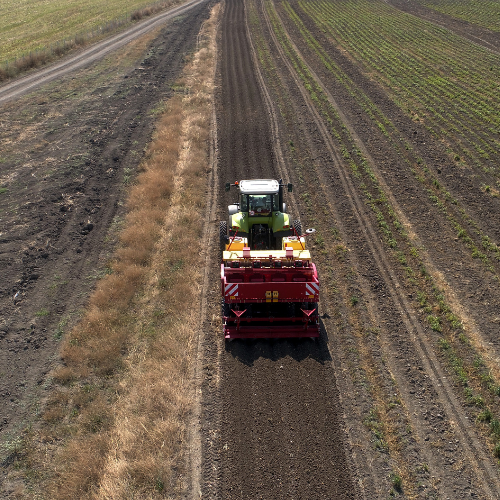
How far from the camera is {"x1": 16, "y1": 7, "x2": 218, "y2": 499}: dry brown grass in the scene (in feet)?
31.8

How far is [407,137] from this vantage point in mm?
26828

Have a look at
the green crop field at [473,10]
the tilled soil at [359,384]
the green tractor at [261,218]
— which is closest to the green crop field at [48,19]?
the green tractor at [261,218]

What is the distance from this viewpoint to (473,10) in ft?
199

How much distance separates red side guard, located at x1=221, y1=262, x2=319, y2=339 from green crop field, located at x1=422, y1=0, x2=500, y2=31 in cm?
5274

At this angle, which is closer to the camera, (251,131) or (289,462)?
(289,462)

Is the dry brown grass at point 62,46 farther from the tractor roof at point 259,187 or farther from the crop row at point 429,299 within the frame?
the tractor roof at point 259,187

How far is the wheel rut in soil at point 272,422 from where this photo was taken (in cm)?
945

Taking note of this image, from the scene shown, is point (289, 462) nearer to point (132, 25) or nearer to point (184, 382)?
point (184, 382)

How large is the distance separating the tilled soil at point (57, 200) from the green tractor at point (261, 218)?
529 cm

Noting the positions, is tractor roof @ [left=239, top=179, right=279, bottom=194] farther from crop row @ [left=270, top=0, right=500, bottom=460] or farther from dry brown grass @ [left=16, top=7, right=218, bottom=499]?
crop row @ [left=270, top=0, right=500, bottom=460]

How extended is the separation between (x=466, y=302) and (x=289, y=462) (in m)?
8.10

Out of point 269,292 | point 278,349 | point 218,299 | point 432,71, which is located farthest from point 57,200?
point 432,71

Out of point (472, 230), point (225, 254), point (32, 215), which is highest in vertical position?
point (225, 254)

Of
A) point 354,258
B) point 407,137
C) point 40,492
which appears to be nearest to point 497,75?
point 407,137
